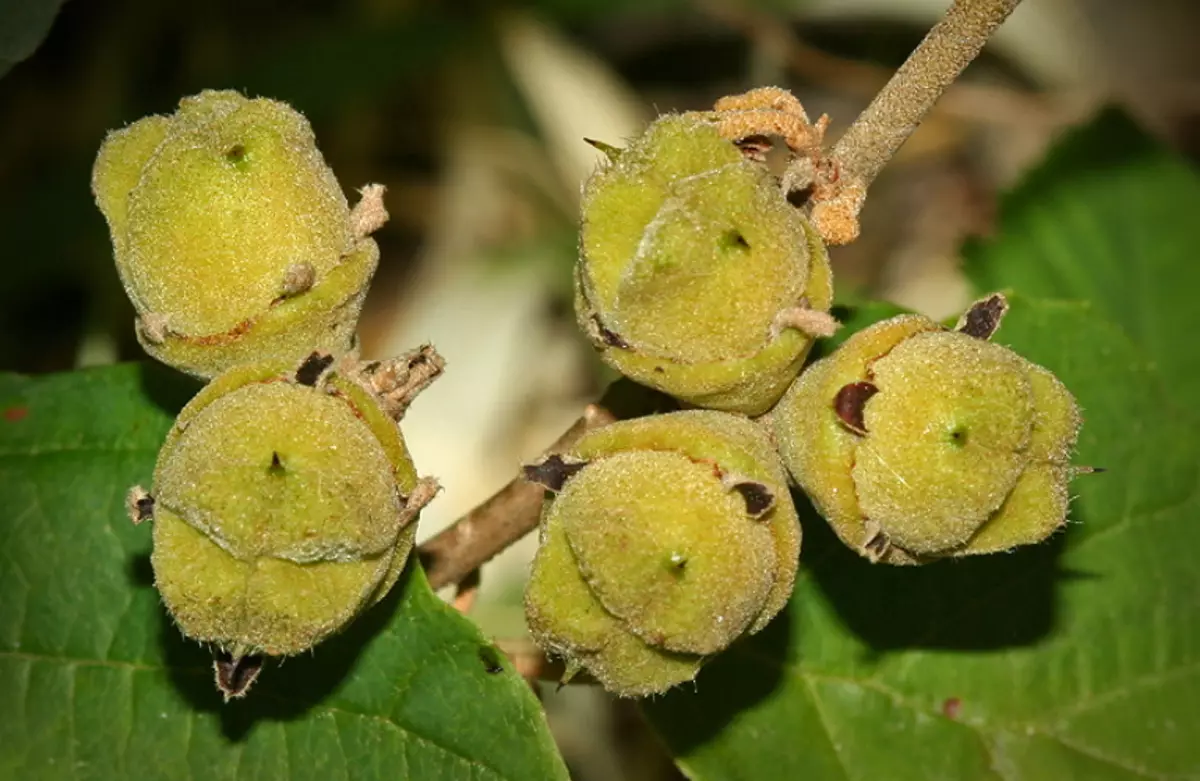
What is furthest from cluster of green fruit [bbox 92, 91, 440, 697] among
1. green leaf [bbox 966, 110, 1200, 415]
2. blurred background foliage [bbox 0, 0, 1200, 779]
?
green leaf [bbox 966, 110, 1200, 415]

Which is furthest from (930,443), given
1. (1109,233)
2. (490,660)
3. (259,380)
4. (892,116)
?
(1109,233)

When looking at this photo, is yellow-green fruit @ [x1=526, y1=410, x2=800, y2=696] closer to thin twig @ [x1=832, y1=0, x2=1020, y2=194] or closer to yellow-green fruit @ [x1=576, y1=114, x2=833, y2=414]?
yellow-green fruit @ [x1=576, y1=114, x2=833, y2=414]

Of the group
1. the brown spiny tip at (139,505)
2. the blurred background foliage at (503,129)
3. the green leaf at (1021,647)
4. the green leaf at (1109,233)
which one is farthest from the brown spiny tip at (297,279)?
the green leaf at (1109,233)

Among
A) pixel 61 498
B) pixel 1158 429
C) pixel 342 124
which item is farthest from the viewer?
pixel 342 124

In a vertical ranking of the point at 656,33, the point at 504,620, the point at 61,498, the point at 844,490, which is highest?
the point at 844,490

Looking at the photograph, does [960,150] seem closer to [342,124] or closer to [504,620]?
[342,124]

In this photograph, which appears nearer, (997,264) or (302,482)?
(302,482)

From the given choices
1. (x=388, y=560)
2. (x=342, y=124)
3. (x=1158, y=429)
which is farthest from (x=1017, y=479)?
(x=342, y=124)
